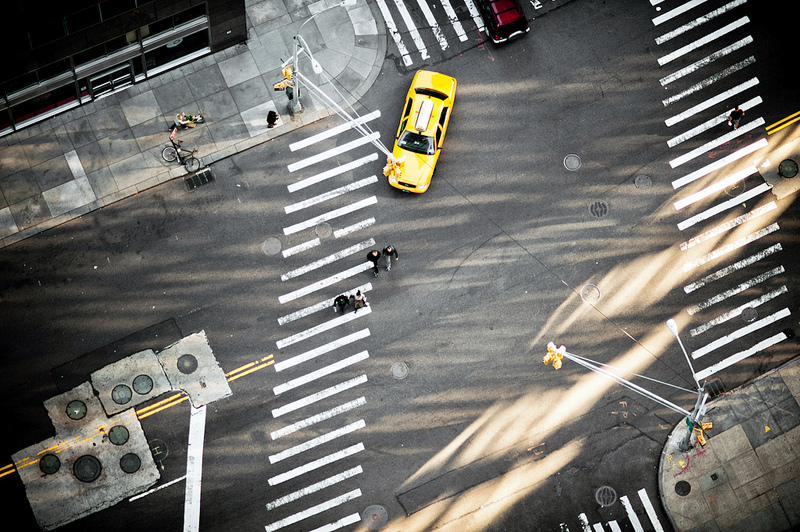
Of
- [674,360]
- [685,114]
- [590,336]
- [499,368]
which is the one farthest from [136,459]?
[685,114]

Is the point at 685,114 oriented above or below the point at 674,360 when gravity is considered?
above

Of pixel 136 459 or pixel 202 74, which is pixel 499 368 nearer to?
pixel 136 459

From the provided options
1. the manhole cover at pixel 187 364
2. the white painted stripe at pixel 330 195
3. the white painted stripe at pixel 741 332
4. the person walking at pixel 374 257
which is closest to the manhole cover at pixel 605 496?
the white painted stripe at pixel 741 332

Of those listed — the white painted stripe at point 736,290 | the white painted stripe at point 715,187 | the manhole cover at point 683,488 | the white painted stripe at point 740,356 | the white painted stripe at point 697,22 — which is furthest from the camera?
the white painted stripe at point 697,22

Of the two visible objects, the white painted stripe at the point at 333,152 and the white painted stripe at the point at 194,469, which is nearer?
the white painted stripe at the point at 194,469

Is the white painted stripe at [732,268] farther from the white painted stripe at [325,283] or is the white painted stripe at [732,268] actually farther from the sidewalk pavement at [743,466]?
the white painted stripe at [325,283]

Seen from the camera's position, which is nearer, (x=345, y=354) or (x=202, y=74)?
(x=345, y=354)

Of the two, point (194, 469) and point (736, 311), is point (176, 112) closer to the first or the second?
point (194, 469)
